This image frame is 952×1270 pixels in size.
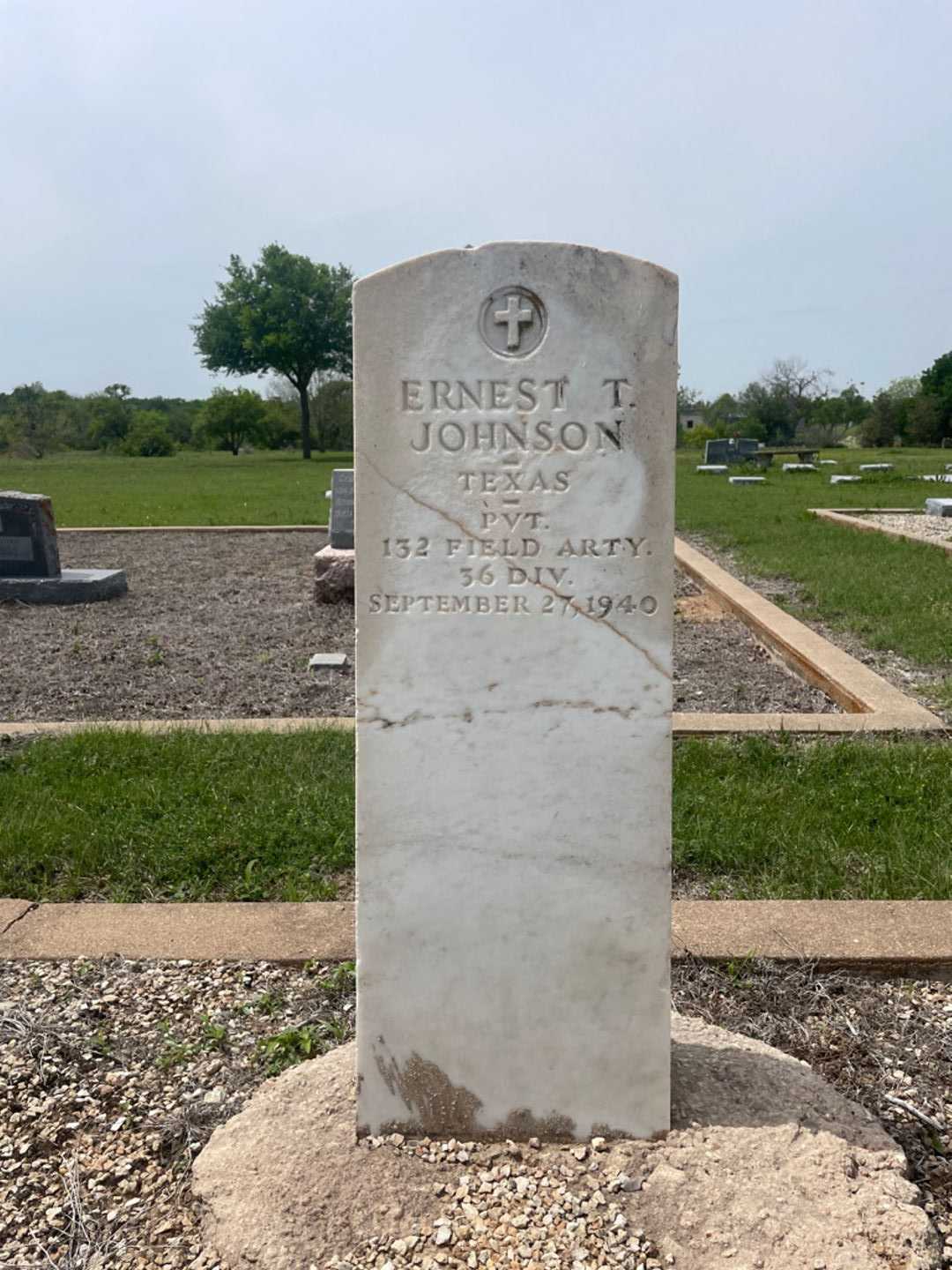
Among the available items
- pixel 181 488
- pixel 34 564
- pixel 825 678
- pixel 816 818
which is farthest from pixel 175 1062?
pixel 181 488

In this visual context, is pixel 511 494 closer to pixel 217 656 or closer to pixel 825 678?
pixel 825 678

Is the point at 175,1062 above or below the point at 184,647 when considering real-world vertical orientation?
below

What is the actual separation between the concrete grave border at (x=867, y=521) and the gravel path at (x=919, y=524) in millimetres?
55

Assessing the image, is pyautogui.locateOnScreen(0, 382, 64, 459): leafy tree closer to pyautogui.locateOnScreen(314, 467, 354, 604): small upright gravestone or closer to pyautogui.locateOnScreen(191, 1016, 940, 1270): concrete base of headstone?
pyautogui.locateOnScreen(314, 467, 354, 604): small upright gravestone

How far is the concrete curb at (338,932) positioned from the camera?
9.62 feet

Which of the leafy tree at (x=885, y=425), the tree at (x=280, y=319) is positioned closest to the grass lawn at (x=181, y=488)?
the tree at (x=280, y=319)

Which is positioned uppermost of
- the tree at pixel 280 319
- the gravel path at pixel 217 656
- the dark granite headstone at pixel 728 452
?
the tree at pixel 280 319

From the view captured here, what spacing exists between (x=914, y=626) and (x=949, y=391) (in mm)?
48482

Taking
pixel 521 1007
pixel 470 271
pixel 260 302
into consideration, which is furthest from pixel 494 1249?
pixel 260 302

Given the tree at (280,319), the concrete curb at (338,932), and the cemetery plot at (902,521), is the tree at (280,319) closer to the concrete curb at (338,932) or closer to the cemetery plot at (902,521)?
the cemetery plot at (902,521)

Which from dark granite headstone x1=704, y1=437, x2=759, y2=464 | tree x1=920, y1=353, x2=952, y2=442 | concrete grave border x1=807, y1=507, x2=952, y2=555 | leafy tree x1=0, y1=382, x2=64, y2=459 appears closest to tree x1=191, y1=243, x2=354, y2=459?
leafy tree x1=0, y1=382, x2=64, y2=459

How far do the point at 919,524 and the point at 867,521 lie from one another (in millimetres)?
836

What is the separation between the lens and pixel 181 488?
1056 inches

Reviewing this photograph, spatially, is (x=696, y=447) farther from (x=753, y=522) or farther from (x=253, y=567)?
(x=253, y=567)
